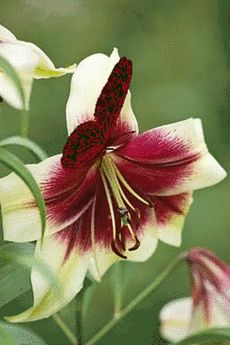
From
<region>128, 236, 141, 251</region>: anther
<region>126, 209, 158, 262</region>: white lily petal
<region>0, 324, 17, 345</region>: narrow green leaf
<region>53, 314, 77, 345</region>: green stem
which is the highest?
<region>0, 324, 17, 345</region>: narrow green leaf

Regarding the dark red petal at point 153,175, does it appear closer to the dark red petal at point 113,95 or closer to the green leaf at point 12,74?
the dark red petal at point 113,95

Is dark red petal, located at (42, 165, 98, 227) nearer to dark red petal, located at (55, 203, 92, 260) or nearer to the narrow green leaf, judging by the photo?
dark red petal, located at (55, 203, 92, 260)

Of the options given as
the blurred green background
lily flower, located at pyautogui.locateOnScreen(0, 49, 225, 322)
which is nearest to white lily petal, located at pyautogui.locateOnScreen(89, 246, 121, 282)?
lily flower, located at pyautogui.locateOnScreen(0, 49, 225, 322)

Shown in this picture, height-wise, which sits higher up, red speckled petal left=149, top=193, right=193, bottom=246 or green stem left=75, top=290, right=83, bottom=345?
red speckled petal left=149, top=193, right=193, bottom=246

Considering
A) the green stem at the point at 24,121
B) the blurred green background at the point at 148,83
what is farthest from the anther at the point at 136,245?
the blurred green background at the point at 148,83

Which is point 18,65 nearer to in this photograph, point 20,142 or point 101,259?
point 20,142

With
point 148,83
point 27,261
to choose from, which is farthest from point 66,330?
point 148,83
